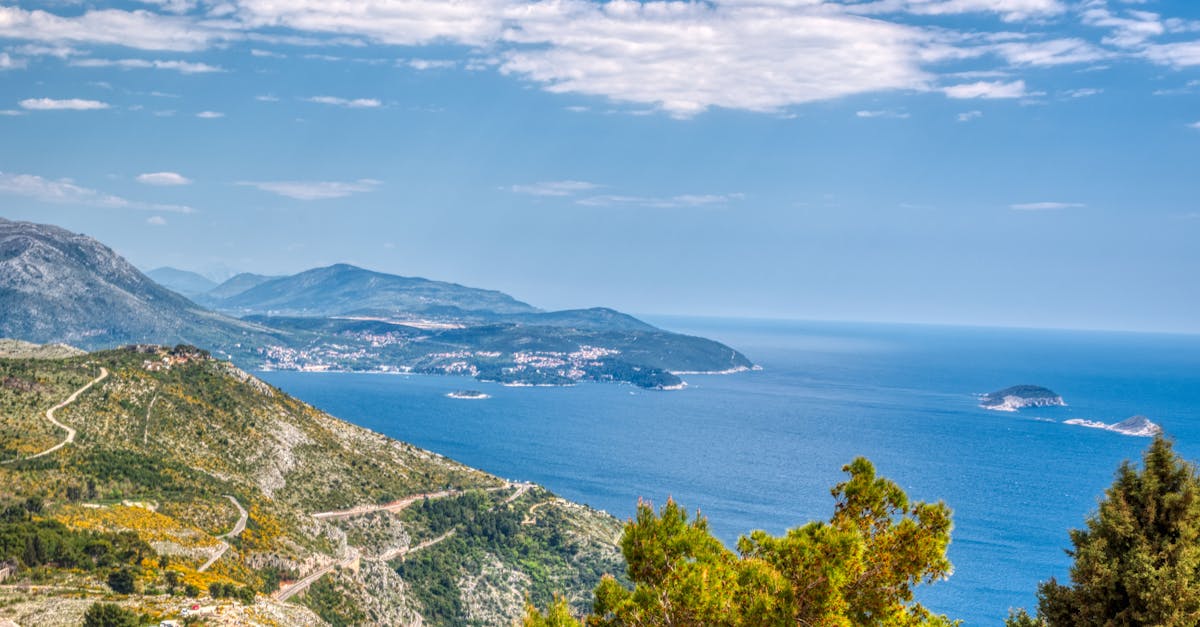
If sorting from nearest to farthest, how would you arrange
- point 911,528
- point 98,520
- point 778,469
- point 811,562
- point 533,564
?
point 811,562 < point 911,528 < point 98,520 < point 533,564 < point 778,469

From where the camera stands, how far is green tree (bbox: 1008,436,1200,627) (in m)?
16.8

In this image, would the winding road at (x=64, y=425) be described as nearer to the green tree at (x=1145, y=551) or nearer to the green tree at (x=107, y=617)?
the green tree at (x=107, y=617)

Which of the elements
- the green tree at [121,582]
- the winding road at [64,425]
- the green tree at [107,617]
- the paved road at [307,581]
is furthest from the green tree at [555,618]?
the winding road at [64,425]

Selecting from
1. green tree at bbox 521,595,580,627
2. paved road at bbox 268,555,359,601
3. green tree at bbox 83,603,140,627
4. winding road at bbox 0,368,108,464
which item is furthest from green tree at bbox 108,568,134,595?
green tree at bbox 521,595,580,627

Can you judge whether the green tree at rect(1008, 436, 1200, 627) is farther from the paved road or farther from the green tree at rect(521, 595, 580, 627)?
the paved road

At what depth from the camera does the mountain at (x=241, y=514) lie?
2216 inches

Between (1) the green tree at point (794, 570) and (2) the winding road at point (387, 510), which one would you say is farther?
(2) the winding road at point (387, 510)

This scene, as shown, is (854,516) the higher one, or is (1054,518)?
(854,516)

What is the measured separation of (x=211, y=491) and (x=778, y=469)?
385 feet

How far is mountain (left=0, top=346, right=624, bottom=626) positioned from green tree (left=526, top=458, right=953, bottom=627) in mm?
40232

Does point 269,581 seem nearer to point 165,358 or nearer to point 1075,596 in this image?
point 165,358

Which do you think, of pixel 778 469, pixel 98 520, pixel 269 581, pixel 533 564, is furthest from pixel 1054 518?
pixel 98 520

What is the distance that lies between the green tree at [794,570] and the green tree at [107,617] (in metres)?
36.7

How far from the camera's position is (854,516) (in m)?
19.5
